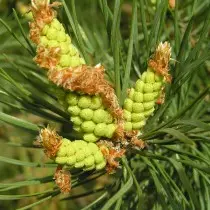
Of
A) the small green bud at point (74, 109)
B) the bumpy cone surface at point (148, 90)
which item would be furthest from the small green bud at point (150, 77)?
the small green bud at point (74, 109)

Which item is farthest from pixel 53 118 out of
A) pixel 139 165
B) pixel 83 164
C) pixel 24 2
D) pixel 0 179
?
pixel 0 179

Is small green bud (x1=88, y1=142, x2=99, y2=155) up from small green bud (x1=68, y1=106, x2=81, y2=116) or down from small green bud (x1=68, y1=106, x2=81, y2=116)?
down

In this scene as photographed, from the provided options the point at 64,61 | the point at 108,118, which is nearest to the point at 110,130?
the point at 108,118

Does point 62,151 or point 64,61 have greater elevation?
point 64,61

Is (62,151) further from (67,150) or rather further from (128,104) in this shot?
(128,104)

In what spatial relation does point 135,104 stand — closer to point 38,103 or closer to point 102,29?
point 38,103

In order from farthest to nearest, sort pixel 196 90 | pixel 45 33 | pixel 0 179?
1. pixel 0 179
2. pixel 196 90
3. pixel 45 33

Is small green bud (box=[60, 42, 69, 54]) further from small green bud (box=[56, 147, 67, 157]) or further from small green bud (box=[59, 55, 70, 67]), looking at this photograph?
small green bud (box=[56, 147, 67, 157])

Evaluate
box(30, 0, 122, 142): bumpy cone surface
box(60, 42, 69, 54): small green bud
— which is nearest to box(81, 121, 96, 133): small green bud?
box(30, 0, 122, 142): bumpy cone surface
